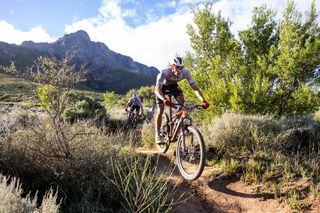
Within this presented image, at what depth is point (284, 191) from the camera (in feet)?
14.9

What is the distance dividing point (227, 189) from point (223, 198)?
29 centimetres

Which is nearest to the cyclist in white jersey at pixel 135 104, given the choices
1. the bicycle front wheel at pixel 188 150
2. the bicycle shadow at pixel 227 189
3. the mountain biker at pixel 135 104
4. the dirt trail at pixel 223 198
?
the mountain biker at pixel 135 104

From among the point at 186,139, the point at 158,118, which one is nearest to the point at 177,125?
the point at 186,139

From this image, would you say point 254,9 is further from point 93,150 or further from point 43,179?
point 43,179

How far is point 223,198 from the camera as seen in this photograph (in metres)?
4.72

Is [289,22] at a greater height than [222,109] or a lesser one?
greater

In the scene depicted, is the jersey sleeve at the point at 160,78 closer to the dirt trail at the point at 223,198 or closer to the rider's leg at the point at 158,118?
the rider's leg at the point at 158,118

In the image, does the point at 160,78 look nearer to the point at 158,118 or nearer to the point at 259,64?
the point at 158,118

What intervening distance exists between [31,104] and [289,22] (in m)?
8.03

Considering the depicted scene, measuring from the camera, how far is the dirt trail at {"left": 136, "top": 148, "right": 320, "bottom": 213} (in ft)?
14.2

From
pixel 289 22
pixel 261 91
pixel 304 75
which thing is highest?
pixel 289 22

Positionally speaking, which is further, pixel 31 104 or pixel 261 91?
pixel 261 91

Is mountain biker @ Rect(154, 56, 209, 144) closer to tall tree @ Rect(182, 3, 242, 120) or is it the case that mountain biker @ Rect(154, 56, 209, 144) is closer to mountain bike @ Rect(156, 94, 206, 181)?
mountain bike @ Rect(156, 94, 206, 181)

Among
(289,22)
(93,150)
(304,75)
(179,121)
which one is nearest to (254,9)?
(289,22)
